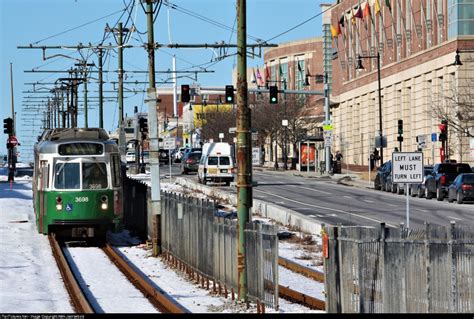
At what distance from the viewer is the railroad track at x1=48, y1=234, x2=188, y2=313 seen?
68.4 feet

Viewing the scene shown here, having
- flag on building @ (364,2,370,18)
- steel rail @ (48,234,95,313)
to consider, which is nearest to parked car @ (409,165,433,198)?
steel rail @ (48,234,95,313)

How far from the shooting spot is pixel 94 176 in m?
34.5

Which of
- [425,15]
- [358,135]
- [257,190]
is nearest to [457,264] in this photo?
[257,190]

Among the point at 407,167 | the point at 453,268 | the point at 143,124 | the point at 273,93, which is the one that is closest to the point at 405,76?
the point at 143,124

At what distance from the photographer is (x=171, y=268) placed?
30281mm

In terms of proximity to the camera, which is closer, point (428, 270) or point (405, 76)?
point (428, 270)

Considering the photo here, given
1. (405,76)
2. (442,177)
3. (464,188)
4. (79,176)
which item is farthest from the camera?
(405,76)

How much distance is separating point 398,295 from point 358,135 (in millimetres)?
95178

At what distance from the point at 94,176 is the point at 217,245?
36.0 ft

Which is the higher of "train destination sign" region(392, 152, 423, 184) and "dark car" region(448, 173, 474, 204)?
"train destination sign" region(392, 152, 423, 184)

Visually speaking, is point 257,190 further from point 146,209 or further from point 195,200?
point 195,200

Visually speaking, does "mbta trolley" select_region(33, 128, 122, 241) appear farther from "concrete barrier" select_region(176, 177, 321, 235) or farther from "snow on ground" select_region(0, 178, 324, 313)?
"concrete barrier" select_region(176, 177, 321, 235)

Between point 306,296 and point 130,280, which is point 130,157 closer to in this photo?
point 130,280

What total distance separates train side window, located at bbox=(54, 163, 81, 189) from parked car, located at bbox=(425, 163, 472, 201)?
28.3 m
